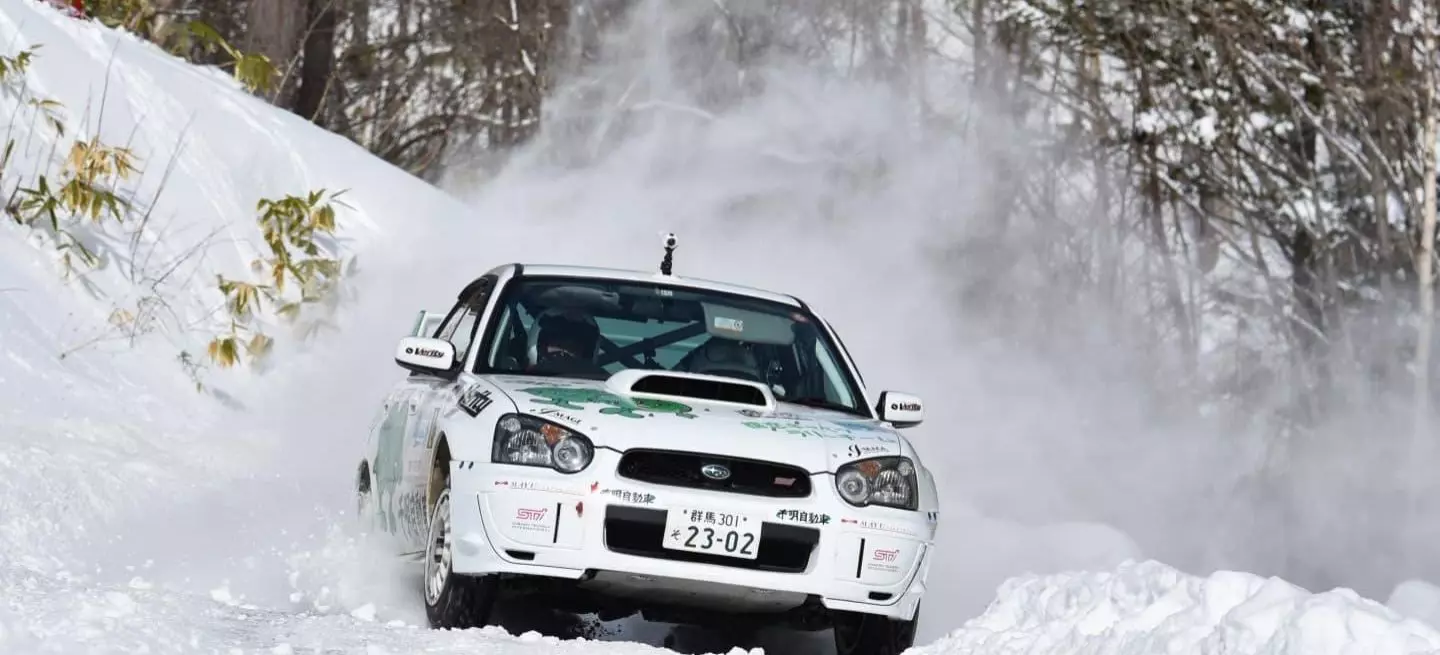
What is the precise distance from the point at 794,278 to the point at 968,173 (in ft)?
41.0

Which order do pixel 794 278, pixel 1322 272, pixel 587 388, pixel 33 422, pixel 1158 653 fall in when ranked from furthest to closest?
pixel 1322 272, pixel 794 278, pixel 33 422, pixel 587 388, pixel 1158 653

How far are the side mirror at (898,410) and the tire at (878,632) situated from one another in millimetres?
956

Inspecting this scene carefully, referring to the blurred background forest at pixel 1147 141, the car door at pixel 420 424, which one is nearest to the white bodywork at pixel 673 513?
the car door at pixel 420 424

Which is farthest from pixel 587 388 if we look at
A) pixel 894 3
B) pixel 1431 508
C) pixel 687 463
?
pixel 894 3

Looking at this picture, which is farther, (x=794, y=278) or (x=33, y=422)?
(x=794, y=278)

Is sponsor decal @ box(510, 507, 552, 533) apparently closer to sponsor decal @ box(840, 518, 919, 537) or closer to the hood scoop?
the hood scoop

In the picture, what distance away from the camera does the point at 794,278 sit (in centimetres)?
2023

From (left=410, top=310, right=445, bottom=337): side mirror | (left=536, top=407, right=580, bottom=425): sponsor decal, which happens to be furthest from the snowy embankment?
(left=410, top=310, right=445, bottom=337): side mirror

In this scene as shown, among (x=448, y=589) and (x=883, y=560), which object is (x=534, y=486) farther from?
(x=883, y=560)

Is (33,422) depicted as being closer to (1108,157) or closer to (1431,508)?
(1431,508)

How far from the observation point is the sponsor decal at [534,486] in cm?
662

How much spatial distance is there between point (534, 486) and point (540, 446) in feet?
0.45

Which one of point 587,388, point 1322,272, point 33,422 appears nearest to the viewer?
point 587,388

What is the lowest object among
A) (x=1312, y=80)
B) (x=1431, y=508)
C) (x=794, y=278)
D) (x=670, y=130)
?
(x=1431, y=508)
